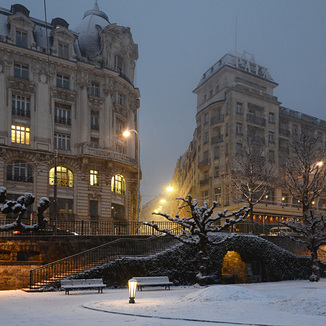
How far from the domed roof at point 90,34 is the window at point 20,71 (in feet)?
24.8

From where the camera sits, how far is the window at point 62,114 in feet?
139

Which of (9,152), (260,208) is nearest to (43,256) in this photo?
(9,152)

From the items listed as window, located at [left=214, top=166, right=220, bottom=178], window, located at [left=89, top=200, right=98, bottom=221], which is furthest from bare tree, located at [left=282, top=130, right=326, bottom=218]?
window, located at [left=89, top=200, right=98, bottom=221]

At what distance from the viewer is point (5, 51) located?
131ft

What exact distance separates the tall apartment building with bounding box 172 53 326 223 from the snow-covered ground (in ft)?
112

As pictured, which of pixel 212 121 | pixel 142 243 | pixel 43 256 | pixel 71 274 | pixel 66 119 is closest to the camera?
pixel 71 274

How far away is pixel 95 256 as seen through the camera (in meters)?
24.8

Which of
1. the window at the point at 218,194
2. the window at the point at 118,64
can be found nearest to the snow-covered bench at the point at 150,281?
the window at the point at 118,64

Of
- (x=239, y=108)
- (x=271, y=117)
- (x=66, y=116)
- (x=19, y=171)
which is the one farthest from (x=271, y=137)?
(x=19, y=171)

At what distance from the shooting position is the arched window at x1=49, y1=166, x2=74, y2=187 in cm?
4156

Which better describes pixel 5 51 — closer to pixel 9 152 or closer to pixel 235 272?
pixel 9 152

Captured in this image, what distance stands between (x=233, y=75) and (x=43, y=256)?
42.4m

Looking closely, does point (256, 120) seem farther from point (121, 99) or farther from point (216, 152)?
point (121, 99)

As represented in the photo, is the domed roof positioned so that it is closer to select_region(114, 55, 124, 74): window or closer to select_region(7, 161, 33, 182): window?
select_region(114, 55, 124, 74): window
